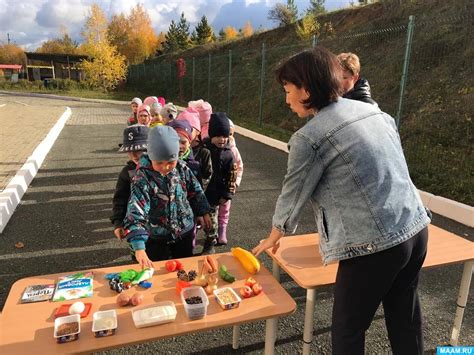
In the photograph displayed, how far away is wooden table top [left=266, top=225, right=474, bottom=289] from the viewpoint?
2043 millimetres

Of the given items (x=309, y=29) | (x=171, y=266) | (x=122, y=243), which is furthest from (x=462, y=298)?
(x=309, y=29)

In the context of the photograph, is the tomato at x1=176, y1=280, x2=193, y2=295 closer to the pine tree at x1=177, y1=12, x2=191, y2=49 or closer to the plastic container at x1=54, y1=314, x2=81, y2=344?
the plastic container at x1=54, y1=314, x2=81, y2=344

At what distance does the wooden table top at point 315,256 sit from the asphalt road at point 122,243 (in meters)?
0.72

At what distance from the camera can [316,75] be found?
1497 mm

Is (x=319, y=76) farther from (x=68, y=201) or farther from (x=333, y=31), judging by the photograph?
(x=333, y=31)

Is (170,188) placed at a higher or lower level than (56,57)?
lower

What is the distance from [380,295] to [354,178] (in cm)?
56

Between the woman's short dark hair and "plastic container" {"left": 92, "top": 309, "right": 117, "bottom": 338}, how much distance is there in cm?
122

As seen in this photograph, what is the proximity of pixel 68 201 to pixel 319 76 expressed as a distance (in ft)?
15.8

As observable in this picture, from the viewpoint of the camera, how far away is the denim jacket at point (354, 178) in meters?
1.48

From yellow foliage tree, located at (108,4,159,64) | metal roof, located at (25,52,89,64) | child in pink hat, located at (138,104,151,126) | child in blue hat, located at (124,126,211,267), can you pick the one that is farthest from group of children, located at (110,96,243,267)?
yellow foliage tree, located at (108,4,159,64)

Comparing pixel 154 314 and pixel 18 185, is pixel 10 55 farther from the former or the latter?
pixel 154 314

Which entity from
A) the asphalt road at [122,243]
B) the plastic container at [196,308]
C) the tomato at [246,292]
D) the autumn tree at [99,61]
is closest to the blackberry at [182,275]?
the plastic container at [196,308]

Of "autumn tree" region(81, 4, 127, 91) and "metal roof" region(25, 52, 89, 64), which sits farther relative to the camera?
"metal roof" region(25, 52, 89, 64)
